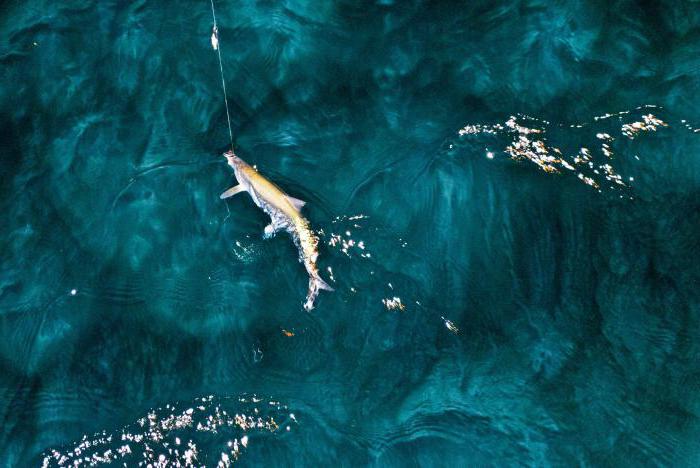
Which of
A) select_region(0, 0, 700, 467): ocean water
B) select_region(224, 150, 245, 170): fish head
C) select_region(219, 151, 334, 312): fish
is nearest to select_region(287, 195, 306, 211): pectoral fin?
select_region(219, 151, 334, 312): fish

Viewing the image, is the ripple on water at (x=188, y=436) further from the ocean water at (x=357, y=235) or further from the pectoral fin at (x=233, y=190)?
the pectoral fin at (x=233, y=190)

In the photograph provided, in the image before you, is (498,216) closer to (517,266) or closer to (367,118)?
(517,266)

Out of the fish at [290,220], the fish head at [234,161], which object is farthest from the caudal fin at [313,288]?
the fish head at [234,161]

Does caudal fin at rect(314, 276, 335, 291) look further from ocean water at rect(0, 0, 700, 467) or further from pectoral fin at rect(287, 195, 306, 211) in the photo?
pectoral fin at rect(287, 195, 306, 211)

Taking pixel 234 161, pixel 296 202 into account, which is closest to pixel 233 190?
pixel 234 161

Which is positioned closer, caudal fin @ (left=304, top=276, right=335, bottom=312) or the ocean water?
the ocean water

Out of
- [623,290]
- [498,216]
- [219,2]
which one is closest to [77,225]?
[219,2]
